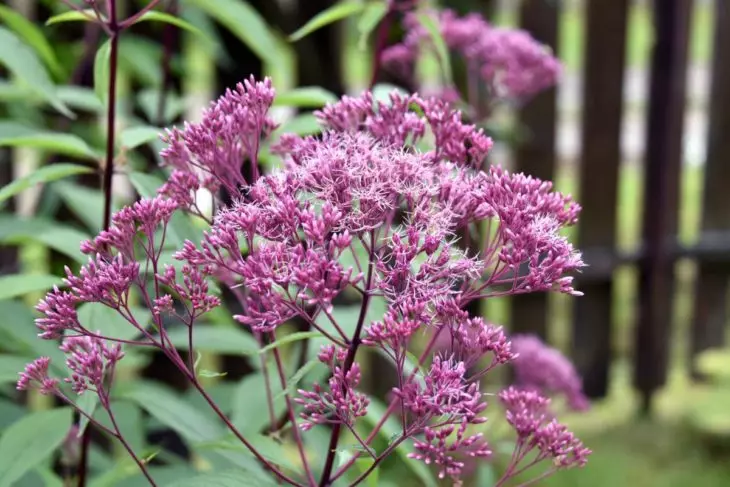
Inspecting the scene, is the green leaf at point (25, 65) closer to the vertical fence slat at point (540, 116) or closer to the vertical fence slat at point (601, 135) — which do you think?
the vertical fence slat at point (540, 116)

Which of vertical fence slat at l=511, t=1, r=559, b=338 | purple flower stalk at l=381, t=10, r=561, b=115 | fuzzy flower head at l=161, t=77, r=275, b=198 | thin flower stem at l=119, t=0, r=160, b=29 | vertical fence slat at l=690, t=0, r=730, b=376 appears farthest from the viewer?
vertical fence slat at l=690, t=0, r=730, b=376

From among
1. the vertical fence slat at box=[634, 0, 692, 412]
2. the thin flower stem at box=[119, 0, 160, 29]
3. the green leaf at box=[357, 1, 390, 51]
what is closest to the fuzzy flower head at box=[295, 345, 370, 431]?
the thin flower stem at box=[119, 0, 160, 29]

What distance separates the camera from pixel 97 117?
2766 mm

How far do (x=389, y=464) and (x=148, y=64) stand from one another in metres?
1.72

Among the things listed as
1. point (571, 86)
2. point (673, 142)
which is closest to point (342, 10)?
point (673, 142)

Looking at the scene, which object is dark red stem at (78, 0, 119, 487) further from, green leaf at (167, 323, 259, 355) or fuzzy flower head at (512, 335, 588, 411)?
→ fuzzy flower head at (512, 335, 588, 411)

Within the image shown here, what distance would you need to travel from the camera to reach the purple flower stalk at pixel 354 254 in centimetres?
87

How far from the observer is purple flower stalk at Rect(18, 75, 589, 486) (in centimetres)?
87

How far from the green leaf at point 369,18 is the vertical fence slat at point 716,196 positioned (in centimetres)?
318

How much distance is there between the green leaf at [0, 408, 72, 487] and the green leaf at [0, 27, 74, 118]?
0.43 meters

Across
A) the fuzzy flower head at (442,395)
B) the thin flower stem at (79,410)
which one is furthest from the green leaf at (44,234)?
the fuzzy flower head at (442,395)

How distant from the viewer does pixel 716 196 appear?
4.28 meters

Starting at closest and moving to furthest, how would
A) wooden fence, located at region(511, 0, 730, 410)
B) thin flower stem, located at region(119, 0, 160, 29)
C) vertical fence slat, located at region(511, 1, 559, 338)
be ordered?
thin flower stem, located at region(119, 0, 160, 29), vertical fence slat, located at region(511, 1, 559, 338), wooden fence, located at region(511, 0, 730, 410)

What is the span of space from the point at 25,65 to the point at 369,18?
0.52 metres
